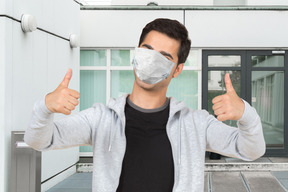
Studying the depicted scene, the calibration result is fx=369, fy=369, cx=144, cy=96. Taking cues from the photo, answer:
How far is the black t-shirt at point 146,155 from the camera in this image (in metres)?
1.80

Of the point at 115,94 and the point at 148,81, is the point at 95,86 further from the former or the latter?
the point at 148,81

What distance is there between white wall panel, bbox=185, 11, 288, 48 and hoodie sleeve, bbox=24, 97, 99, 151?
710 centimetres

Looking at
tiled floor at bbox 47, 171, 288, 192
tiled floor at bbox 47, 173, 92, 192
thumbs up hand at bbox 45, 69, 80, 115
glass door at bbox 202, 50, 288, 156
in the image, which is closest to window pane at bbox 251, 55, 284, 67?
glass door at bbox 202, 50, 288, 156

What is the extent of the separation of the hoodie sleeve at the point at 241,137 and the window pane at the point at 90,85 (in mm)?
7196

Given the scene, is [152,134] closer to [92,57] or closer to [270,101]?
[92,57]

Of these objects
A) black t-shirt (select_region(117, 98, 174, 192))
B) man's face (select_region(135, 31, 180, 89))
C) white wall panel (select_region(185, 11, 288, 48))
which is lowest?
black t-shirt (select_region(117, 98, 174, 192))

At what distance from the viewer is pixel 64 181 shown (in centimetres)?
723

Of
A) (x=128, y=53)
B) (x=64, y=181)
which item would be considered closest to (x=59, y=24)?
(x=128, y=53)

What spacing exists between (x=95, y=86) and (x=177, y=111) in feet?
23.7

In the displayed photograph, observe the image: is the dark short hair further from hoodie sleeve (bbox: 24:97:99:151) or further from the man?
hoodie sleeve (bbox: 24:97:99:151)

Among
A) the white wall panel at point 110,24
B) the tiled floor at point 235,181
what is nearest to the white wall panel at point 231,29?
the white wall panel at point 110,24

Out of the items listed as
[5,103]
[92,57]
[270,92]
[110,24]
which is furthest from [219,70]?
[5,103]

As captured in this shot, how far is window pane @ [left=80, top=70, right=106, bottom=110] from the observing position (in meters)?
8.98

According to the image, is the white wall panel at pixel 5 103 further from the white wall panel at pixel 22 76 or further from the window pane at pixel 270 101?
the window pane at pixel 270 101
